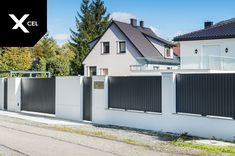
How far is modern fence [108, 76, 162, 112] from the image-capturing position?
14.7 meters

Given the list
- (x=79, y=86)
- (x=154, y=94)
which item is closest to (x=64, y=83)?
(x=79, y=86)

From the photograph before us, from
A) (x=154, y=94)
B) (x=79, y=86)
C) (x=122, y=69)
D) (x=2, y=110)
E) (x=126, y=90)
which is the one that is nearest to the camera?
(x=154, y=94)

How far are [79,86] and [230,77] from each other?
7739 mm

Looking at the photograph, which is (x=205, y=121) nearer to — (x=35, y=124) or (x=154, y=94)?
(x=154, y=94)

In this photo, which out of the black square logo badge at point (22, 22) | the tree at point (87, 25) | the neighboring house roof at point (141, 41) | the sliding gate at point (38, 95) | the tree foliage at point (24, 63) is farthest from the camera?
the tree at point (87, 25)

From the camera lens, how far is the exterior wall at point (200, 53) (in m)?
26.1

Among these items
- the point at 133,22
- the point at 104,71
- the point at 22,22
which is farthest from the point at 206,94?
the point at 133,22

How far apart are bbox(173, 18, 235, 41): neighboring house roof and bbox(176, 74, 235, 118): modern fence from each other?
1501 cm

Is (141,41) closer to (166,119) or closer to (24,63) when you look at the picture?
(24,63)

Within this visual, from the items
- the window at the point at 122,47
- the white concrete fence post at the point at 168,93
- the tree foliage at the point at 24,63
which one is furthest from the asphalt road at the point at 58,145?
the window at the point at 122,47

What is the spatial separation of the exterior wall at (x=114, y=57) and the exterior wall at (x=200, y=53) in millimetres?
9607

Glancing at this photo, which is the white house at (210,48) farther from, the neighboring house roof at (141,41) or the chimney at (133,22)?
the chimney at (133,22)

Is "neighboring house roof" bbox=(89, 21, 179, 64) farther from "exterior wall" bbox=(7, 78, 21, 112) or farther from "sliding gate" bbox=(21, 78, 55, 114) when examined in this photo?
"sliding gate" bbox=(21, 78, 55, 114)

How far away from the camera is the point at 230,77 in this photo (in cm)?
1238
